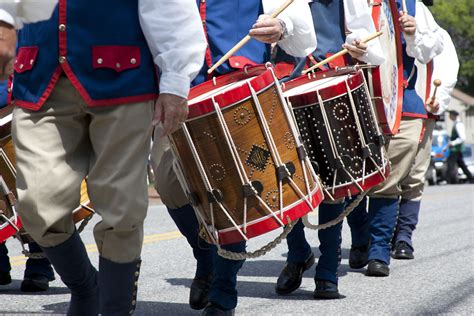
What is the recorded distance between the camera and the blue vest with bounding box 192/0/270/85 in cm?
491

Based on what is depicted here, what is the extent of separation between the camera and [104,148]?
395cm

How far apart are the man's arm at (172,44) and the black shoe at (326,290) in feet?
6.83

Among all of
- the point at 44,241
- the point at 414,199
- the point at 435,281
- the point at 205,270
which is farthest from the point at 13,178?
the point at 414,199

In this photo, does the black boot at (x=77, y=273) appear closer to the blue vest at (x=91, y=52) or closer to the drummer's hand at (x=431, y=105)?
the blue vest at (x=91, y=52)

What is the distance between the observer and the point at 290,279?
607 cm

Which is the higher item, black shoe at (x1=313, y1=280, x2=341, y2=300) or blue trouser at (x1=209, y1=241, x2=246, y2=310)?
blue trouser at (x1=209, y1=241, x2=246, y2=310)

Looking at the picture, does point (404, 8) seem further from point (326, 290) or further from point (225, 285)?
point (225, 285)

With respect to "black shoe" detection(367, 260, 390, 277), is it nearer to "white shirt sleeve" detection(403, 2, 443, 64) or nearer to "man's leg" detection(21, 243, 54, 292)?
"white shirt sleeve" detection(403, 2, 443, 64)

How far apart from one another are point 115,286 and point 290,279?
213cm

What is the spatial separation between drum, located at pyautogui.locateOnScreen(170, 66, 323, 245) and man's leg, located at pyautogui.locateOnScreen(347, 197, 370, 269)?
104 inches

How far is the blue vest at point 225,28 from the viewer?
193 inches

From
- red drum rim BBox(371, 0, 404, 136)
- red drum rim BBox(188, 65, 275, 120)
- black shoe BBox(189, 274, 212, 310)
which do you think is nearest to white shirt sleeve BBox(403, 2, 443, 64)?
red drum rim BBox(371, 0, 404, 136)

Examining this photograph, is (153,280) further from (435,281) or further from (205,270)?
(435,281)

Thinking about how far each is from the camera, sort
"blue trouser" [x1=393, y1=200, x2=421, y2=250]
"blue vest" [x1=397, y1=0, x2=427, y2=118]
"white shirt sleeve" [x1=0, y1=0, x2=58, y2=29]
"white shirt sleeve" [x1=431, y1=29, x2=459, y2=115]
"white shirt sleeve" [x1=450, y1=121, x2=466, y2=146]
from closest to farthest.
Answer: "white shirt sleeve" [x1=0, y1=0, x2=58, y2=29] → "blue vest" [x1=397, y1=0, x2=427, y2=118] → "blue trouser" [x1=393, y1=200, x2=421, y2=250] → "white shirt sleeve" [x1=431, y1=29, x2=459, y2=115] → "white shirt sleeve" [x1=450, y1=121, x2=466, y2=146]
